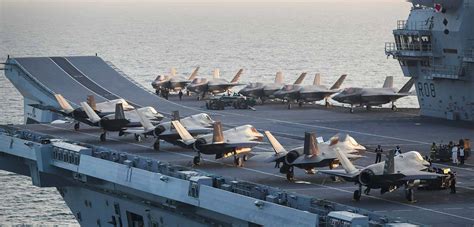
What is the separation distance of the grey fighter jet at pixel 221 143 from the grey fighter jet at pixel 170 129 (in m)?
1.04

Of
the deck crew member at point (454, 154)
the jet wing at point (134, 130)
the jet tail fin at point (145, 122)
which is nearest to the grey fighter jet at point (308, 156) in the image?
the deck crew member at point (454, 154)

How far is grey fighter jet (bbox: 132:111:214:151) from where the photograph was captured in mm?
62844

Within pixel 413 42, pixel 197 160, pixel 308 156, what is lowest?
pixel 197 160

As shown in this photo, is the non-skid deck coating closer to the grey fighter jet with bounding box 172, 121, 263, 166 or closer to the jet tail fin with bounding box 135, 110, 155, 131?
the grey fighter jet with bounding box 172, 121, 263, 166

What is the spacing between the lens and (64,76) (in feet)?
308

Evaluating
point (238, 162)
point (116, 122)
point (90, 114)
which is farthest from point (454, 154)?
point (90, 114)

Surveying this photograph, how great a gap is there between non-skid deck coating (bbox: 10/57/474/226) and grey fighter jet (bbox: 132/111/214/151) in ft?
2.68

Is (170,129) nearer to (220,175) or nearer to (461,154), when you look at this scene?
(220,175)

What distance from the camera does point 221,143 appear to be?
194 ft

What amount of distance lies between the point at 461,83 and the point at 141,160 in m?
24.6

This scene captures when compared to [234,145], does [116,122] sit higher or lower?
lower

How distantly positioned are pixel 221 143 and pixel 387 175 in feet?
Answer: 39.2

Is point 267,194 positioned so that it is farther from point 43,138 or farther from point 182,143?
point 43,138

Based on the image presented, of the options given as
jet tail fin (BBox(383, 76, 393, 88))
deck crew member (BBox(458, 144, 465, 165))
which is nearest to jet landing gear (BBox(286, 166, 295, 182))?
deck crew member (BBox(458, 144, 465, 165))
